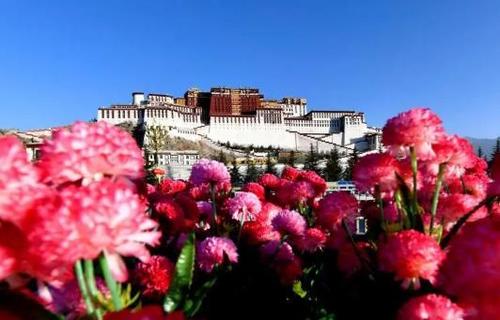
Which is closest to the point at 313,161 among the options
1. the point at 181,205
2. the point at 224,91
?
the point at 224,91

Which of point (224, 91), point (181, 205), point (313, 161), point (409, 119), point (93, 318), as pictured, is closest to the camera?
point (93, 318)

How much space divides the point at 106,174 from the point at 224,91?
6944 cm

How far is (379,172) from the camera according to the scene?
1.31m

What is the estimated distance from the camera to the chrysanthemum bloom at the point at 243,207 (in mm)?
2258

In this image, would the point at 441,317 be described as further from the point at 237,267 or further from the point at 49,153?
the point at 237,267

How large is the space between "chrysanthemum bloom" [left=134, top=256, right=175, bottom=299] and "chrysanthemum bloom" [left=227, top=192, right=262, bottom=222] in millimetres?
907

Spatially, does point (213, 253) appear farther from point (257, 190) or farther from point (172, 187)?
point (172, 187)

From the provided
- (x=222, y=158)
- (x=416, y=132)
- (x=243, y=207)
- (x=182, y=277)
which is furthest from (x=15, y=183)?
(x=222, y=158)

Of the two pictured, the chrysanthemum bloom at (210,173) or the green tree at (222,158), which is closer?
the chrysanthemum bloom at (210,173)

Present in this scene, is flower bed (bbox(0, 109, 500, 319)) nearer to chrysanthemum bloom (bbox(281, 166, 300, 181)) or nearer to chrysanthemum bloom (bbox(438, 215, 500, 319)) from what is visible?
chrysanthemum bloom (bbox(438, 215, 500, 319))

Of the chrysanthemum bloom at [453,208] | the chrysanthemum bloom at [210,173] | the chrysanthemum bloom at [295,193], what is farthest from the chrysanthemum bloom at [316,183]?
the chrysanthemum bloom at [453,208]

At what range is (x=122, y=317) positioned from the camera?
0.75 metres

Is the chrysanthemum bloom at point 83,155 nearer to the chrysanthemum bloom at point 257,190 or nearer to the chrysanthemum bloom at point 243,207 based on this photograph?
the chrysanthemum bloom at point 243,207

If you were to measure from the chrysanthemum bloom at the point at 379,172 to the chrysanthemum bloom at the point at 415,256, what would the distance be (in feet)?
0.95
